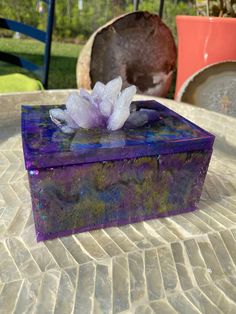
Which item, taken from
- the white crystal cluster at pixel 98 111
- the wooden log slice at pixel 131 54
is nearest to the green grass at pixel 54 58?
the wooden log slice at pixel 131 54

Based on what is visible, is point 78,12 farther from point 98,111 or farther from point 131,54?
point 98,111

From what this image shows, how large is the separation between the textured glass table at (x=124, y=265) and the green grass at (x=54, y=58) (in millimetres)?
2011

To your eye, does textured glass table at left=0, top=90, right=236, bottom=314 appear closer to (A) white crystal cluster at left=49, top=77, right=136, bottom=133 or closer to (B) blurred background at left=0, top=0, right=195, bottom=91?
(A) white crystal cluster at left=49, top=77, right=136, bottom=133

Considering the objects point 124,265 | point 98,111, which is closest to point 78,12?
point 98,111

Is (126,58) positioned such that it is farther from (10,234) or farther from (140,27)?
(10,234)

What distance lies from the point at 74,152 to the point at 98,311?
0.27 meters

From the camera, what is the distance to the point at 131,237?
75 centimetres

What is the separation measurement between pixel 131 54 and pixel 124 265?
137cm

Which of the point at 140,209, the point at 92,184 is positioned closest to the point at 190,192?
the point at 140,209

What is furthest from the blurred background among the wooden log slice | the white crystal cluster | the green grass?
the white crystal cluster

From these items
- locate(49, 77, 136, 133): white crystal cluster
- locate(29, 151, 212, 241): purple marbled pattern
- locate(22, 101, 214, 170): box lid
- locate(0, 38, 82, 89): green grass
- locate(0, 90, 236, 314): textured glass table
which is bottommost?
locate(0, 38, 82, 89): green grass

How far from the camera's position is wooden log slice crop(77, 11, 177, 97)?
1736 millimetres

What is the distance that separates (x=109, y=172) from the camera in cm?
71

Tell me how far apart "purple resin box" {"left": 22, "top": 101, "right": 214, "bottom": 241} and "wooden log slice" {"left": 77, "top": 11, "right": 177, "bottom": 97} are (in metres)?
0.99
